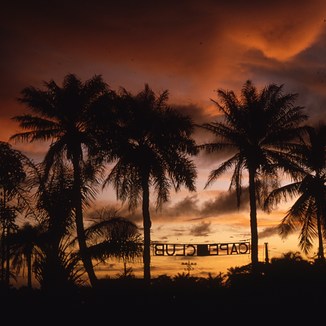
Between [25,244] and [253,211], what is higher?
[253,211]

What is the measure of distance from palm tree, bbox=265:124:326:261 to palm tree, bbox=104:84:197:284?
7936mm

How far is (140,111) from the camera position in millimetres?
36250

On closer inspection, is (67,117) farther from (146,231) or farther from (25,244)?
(25,244)

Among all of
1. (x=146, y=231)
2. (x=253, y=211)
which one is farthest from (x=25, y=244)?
(x=253, y=211)

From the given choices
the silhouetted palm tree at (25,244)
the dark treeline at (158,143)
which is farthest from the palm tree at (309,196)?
the silhouetted palm tree at (25,244)

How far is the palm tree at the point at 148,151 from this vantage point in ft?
113

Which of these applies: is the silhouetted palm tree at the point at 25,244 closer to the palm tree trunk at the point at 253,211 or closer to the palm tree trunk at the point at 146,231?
the palm tree trunk at the point at 146,231

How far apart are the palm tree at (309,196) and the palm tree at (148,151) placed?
7.94 m

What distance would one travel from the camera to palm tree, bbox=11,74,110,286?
34656mm

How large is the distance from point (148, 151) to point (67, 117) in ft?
19.6

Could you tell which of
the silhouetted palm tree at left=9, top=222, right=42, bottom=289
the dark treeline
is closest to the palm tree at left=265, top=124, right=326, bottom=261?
the dark treeline

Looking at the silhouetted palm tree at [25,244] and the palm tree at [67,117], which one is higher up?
the palm tree at [67,117]

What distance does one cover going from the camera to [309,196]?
1486 inches

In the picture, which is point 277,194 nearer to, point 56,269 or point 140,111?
point 140,111
